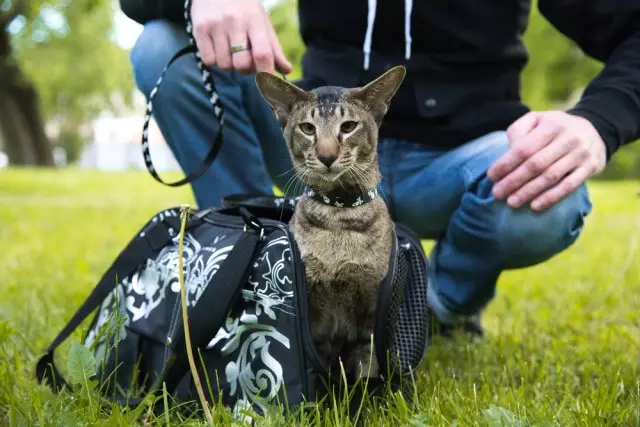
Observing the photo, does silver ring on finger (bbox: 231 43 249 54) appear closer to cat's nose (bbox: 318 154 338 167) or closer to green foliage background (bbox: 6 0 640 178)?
Result: cat's nose (bbox: 318 154 338 167)

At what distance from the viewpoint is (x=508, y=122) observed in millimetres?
2014

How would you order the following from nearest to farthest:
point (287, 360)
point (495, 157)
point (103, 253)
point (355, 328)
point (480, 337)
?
point (287, 360), point (355, 328), point (495, 157), point (480, 337), point (103, 253)

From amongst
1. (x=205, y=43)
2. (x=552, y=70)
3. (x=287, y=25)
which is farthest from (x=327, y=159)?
(x=552, y=70)

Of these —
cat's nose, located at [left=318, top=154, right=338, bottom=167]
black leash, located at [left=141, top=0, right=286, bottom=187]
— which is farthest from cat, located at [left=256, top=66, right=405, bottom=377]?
black leash, located at [left=141, top=0, right=286, bottom=187]

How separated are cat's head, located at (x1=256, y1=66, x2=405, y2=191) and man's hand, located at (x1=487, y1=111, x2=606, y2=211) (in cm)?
37

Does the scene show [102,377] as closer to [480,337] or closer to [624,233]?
[480,337]

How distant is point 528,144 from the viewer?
1571mm

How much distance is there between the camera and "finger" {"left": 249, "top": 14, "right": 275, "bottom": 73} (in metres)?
1.52

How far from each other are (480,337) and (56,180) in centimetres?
1037

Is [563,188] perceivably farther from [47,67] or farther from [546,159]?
[47,67]

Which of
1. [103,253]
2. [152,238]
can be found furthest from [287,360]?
[103,253]

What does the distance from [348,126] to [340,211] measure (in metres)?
0.20

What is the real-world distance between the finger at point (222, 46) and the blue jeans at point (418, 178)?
387mm

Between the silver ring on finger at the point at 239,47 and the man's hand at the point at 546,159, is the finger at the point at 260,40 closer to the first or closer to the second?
the silver ring on finger at the point at 239,47
